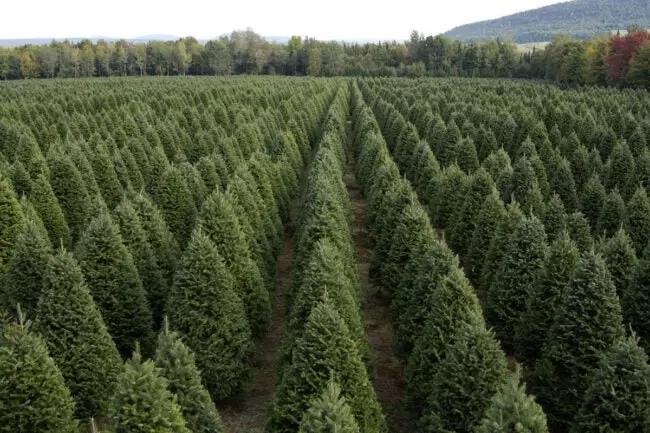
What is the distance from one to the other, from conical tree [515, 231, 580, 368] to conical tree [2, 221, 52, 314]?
11.6 meters

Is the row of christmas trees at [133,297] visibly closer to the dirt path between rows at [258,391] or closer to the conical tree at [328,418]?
the dirt path between rows at [258,391]

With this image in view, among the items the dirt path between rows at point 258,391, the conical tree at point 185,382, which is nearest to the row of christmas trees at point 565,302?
the dirt path between rows at point 258,391

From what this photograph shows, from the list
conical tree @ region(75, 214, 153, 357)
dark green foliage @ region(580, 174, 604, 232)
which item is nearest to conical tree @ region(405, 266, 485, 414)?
conical tree @ region(75, 214, 153, 357)

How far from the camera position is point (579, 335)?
1007 centimetres

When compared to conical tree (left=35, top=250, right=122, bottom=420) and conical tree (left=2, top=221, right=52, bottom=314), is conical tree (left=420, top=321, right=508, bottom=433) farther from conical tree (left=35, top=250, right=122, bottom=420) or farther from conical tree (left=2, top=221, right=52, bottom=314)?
conical tree (left=2, top=221, right=52, bottom=314)

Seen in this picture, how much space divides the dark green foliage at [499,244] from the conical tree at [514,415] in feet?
30.0

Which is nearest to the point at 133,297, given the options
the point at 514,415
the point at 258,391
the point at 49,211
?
the point at 258,391

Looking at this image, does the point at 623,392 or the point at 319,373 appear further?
the point at 623,392

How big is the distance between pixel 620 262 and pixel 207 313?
10.4 m

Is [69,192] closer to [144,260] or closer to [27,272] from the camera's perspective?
[27,272]

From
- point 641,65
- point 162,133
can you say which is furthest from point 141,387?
point 641,65

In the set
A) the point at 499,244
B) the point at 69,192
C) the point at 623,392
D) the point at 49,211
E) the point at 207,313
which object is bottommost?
the point at 623,392

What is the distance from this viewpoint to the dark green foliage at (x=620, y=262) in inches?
521

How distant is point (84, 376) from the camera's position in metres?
9.78
